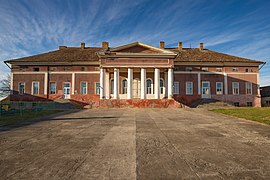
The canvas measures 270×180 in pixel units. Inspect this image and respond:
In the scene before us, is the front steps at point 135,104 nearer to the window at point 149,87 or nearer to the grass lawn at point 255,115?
the window at point 149,87

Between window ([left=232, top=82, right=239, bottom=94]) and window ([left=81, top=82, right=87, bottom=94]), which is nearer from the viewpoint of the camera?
window ([left=81, top=82, right=87, bottom=94])

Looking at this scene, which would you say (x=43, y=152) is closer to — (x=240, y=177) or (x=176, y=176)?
(x=176, y=176)

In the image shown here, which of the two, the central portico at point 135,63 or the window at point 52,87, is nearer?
the central portico at point 135,63

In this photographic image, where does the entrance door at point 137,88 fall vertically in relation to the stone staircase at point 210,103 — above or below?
above

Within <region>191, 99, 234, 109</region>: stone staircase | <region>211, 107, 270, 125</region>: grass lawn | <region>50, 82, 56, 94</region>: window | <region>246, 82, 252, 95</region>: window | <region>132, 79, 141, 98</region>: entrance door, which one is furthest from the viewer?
<region>246, 82, 252, 95</region>: window

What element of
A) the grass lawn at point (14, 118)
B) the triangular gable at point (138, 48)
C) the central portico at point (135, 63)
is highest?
the triangular gable at point (138, 48)

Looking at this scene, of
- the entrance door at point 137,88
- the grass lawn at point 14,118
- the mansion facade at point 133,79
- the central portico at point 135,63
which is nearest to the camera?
the grass lawn at point 14,118

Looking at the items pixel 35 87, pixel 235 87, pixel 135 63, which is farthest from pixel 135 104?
pixel 235 87

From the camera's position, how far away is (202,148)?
12.7 ft

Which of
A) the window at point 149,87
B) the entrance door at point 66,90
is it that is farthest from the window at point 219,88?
the entrance door at point 66,90

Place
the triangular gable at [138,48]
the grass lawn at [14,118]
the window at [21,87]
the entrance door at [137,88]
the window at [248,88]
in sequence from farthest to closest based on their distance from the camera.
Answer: the window at [248,88]
the window at [21,87]
the entrance door at [137,88]
the triangular gable at [138,48]
the grass lawn at [14,118]

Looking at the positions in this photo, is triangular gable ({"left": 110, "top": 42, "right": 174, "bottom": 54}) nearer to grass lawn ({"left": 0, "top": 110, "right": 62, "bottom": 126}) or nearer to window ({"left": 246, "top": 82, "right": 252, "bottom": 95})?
grass lawn ({"left": 0, "top": 110, "right": 62, "bottom": 126})

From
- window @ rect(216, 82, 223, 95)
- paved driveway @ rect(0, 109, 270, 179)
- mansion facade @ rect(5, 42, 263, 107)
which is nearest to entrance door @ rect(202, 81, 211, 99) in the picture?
mansion facade @ rect(5, 42, 263, 107)

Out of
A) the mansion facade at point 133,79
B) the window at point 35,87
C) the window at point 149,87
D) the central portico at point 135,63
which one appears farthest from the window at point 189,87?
the window at point 35,87
